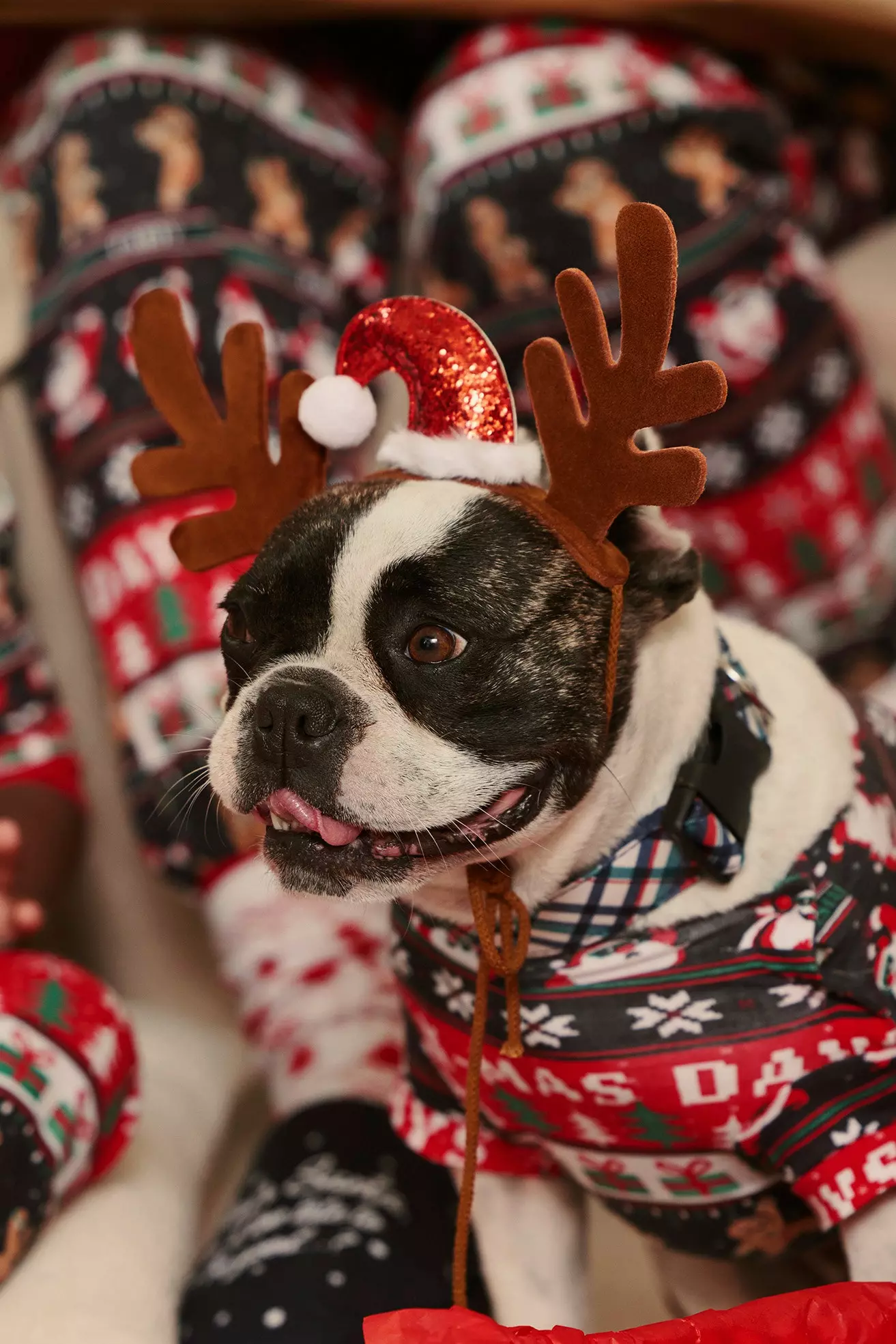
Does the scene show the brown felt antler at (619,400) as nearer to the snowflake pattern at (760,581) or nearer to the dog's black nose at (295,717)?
the dog's black nose at (295,717)

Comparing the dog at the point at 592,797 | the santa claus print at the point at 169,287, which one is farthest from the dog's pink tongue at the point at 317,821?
the santa claus print at the point at 169,287

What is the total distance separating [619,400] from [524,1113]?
0.45 m

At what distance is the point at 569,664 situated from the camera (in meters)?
0.75

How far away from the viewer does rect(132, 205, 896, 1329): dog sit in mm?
729

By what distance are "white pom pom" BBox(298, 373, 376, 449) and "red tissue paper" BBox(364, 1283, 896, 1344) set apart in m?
0.48

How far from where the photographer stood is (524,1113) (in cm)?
87

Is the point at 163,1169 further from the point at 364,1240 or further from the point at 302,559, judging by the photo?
the point at 302,559

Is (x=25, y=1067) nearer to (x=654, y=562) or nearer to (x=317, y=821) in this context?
(x=317, y=821)

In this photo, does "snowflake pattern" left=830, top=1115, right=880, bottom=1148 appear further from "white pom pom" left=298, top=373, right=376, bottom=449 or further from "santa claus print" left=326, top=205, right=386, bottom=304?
"santa claus print" left=326, top=205, right=386, bottom=304

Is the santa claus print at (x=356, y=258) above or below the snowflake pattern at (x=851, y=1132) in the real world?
above

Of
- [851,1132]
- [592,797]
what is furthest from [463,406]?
[851,1132]

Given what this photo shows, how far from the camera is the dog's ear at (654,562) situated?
2.58ft

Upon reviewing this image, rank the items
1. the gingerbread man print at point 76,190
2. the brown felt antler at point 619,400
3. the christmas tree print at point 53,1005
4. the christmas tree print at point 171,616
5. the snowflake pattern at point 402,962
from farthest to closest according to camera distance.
→ the gingerbread man print at point 76,190
the christmas tree print at point 171,616
the christmas tree print at point 53,1005
the snowflake pattern at point 402,962
the brown felt antler at point 619,400

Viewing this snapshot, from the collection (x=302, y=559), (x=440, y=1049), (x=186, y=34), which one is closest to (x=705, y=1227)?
(x=440, y=1049)
